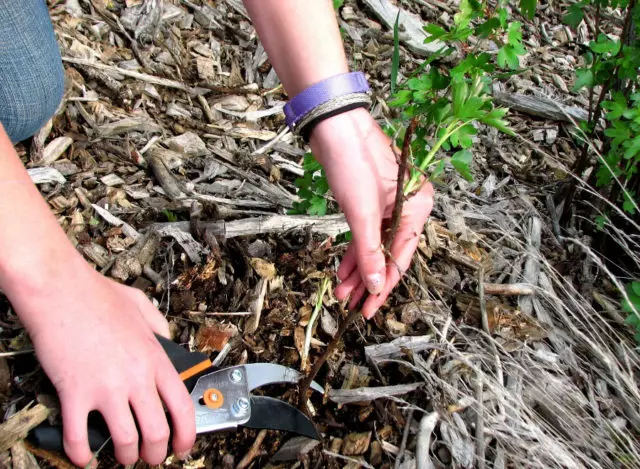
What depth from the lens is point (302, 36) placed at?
126 cm

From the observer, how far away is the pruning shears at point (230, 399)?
128 cm

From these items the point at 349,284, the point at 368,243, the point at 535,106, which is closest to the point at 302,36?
the point at 368,243

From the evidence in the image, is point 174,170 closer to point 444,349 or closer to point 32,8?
point 32,8

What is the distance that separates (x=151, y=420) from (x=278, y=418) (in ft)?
1.10

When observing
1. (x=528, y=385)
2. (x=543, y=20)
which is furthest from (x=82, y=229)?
(x=543, y=20)

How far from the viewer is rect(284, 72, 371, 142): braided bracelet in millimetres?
1262

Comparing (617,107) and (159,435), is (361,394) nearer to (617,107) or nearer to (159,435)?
(159,435)

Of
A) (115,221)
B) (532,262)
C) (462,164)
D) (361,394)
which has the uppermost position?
(462,164)

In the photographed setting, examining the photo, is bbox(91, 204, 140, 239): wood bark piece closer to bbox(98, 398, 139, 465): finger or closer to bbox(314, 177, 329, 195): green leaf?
bbox(314, 177, 329, 195): green leaf

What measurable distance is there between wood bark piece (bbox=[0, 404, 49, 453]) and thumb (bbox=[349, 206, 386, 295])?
0.69 meters

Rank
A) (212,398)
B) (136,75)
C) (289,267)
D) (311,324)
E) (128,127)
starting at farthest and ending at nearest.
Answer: (136,75) < (128,127) < (289,267) < (311,324) < (212,398)

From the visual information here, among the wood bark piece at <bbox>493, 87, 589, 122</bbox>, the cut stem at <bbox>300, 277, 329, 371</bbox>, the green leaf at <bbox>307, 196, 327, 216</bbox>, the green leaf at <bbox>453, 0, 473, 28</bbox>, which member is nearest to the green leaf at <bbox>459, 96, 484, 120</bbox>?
the green leaf at <bbox>453, 0, 473, 28</bbox>

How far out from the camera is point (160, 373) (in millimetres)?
1164

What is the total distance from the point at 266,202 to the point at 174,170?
1.10 feet
